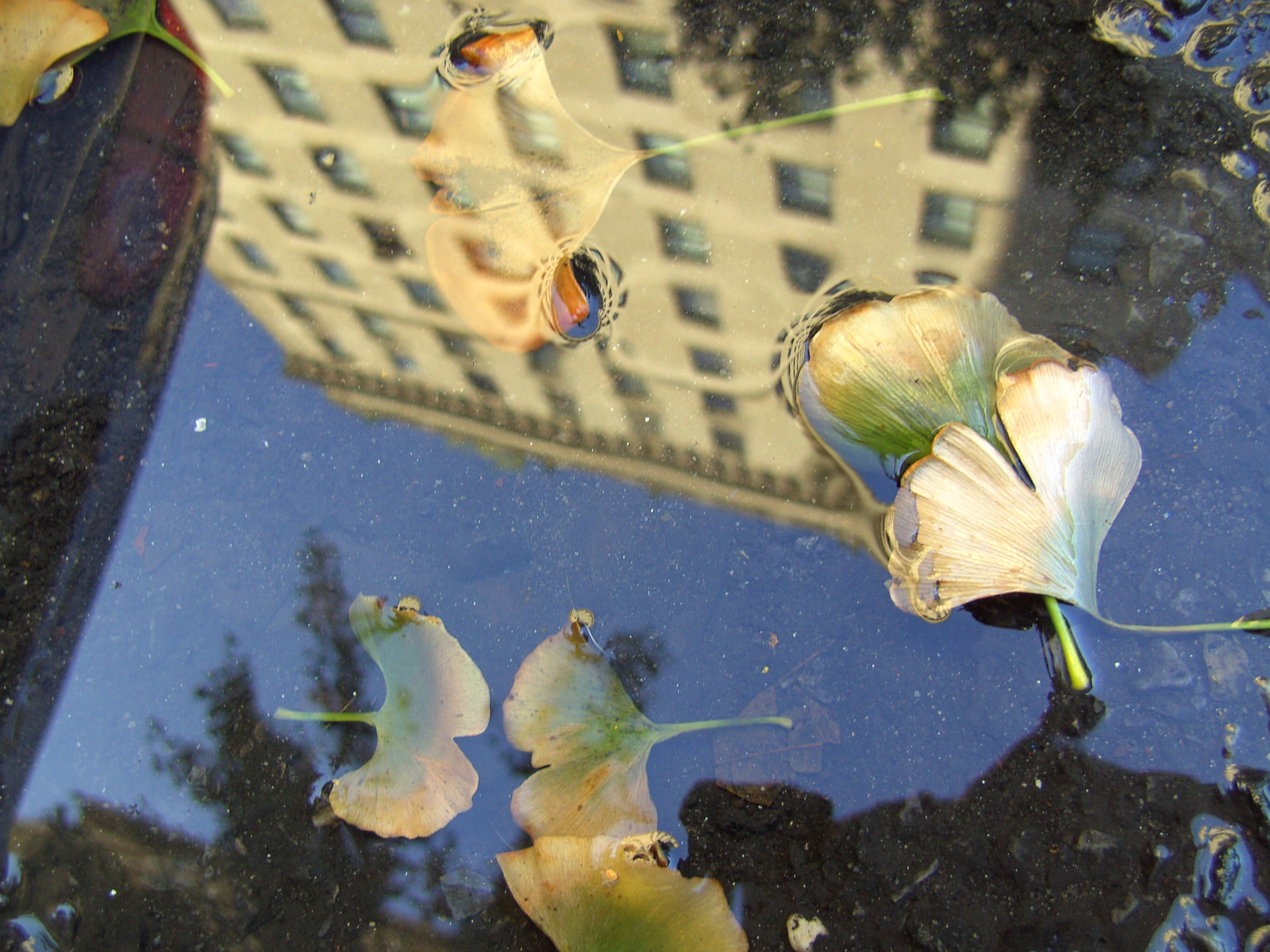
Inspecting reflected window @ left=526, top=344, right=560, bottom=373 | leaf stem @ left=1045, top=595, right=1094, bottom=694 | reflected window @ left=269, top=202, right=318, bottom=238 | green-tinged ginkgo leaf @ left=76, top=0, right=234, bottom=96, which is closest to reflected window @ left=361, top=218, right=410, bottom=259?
reflected window @ left=269, top=202, right=318, bottom=238

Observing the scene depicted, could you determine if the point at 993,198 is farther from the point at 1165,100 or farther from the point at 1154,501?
the point at 1154,501

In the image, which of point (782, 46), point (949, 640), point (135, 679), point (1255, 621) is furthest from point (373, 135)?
point (1255, 621)

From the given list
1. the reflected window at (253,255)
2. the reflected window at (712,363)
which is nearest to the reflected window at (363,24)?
the reflected window at (253,255)

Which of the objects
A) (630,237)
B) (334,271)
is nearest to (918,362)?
(630,237)

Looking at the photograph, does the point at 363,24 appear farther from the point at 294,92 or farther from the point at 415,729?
the point at 415,729

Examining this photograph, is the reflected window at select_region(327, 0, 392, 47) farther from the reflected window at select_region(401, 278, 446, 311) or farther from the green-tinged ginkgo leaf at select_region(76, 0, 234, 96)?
the reflected window at select_region(401, 278, 446, 311)

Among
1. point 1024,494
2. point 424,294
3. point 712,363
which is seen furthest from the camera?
point 424,294
